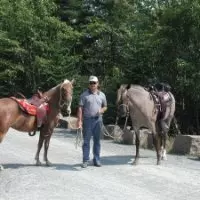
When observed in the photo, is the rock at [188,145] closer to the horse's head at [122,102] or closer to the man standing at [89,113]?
the horse's head at [122,102]

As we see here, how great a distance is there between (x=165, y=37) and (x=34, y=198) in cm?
1334

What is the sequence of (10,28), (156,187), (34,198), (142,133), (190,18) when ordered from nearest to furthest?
(34,198), (156,187), (142,133), (190,18), (10,28)

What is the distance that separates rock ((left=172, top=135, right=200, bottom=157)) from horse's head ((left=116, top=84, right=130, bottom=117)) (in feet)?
11.2

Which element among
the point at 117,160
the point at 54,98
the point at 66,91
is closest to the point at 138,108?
the point at 117,160

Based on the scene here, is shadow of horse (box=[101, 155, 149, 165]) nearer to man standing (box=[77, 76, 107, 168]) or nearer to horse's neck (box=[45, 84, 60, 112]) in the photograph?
man standing (box=[77, 76, 107, 168])

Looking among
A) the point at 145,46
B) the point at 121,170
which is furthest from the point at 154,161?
the point at 145,46

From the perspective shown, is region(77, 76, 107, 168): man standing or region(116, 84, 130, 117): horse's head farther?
region(116, 84, 130, 117): horse's head

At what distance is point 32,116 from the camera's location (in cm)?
1185

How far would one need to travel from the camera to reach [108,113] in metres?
24.2

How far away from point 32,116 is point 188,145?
17.4 feet

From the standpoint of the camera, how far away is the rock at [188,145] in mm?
15055

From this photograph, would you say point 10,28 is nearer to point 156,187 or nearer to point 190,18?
point 190,18

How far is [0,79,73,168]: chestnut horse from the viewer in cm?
1134

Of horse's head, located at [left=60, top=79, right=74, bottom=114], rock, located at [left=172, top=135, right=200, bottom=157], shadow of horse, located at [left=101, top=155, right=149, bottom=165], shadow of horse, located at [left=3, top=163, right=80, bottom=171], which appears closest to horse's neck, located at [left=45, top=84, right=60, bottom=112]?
horse's head, located at [left=60, top=79, right=74, bottom=114]
